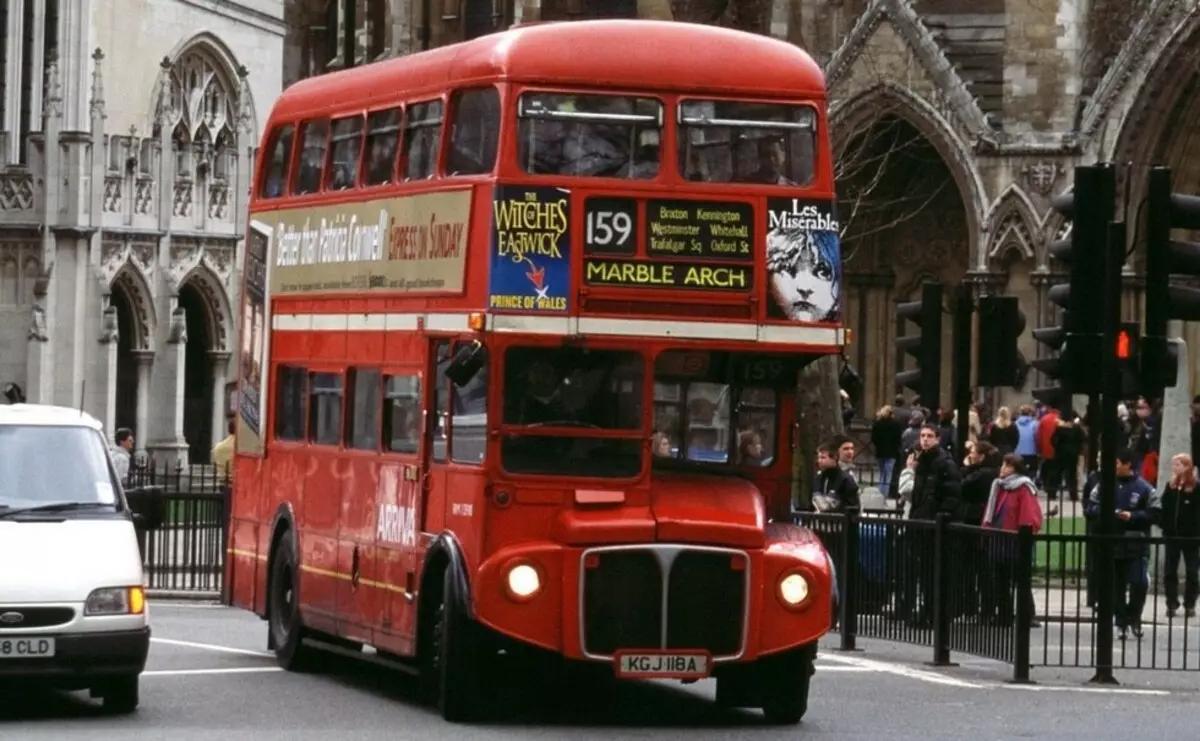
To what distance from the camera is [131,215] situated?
Result: 45719mm

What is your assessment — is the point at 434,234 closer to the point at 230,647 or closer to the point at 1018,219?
the point at 230,647

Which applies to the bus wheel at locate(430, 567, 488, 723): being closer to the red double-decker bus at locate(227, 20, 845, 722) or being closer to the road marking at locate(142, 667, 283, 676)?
the red double-decker bus at locate(227, 20, 845, 722)

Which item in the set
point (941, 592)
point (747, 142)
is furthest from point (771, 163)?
point (941, 592)

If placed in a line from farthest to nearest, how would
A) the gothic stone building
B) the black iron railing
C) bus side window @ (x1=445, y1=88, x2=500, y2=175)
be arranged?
1. the gothic stone building
2. the black iron railing
3. bus side window @ (x1=445, y1=88, x2=500, y2=175)

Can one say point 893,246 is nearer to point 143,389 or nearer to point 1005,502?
point 143,389

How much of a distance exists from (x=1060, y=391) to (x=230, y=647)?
592 cm

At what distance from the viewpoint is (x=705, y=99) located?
57.7 ft

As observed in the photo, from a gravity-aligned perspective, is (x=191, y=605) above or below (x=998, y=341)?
below

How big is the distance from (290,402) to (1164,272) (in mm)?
5506

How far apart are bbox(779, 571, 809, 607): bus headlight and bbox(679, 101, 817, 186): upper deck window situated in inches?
83.0

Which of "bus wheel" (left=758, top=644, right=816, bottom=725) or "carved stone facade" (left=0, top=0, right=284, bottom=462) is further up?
"carved stone facade" (left=0, top=0, right=284, bottom=462)

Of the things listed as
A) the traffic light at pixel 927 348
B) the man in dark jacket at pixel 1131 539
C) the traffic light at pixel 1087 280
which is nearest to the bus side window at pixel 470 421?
the traffic light at pixel 1087 280

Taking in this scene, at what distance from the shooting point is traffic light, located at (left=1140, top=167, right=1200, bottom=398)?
19375mm

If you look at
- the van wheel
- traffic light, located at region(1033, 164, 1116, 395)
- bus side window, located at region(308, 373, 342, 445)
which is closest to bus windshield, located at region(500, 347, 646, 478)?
the van wheel
